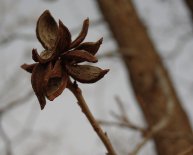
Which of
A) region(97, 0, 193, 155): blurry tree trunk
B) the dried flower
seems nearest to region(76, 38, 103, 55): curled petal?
the dried flower

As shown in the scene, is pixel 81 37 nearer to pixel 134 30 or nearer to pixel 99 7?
pixel 134 30

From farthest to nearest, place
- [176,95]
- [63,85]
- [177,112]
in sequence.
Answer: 1. [176,95]
2. [177,112]
3. [63,85]

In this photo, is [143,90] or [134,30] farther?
[134,30]

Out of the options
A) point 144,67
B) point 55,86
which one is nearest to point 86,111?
point 55,86

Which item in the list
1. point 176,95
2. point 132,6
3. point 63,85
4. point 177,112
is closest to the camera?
point 63,85

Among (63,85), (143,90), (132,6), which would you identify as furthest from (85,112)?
(132,6)

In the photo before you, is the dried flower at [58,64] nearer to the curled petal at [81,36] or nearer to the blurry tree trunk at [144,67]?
the curled petal at [81,36]

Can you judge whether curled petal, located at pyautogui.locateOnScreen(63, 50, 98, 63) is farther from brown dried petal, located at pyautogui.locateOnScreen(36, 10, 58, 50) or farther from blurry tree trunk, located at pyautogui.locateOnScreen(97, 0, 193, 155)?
blurry tree trunk, located at pyautogui.locateOnScreen(97, 0, 193, 155)
